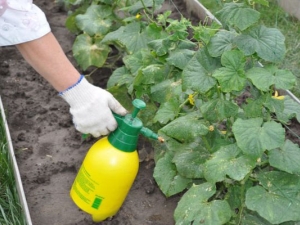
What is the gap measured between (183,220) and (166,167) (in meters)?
0.39

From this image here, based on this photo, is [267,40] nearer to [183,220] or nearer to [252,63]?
[252,63]

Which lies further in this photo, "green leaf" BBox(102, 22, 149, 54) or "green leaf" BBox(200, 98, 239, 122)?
"green leaf" BBox(102, 22, 149, 54)

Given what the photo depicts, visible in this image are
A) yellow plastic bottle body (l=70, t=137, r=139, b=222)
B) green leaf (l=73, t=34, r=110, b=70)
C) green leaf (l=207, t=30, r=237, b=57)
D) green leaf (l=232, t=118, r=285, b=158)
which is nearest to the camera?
green leaf (l=232, t=118, r=285, b=158)

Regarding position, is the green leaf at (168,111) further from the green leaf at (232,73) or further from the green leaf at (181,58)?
the green leaf at (232,73)

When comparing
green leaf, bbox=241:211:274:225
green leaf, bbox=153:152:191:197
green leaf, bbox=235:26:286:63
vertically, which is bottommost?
green leaf, bbox=153:152:191:197

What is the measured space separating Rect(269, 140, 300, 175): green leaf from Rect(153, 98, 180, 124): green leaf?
1.72 feet

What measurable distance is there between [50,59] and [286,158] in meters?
0.96

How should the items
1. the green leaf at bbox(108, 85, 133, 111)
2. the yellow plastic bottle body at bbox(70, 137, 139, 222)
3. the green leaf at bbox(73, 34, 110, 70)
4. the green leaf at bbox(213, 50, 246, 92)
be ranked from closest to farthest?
the green leaf at bbox(213, 50, 246, 92), the yellow plastic bottle body at bbox(70, 137, 139, 222), the green leaf at bbox(108, 85, 133, 111), the green leaf at bbox(73, 34, 110, 70)

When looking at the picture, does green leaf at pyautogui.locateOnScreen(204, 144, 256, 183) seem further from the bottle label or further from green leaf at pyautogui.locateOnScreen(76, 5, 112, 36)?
green leaf at pyautogui.locateOnScreen(76, 5, 112, 36)

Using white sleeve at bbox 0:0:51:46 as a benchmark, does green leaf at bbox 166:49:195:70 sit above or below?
below

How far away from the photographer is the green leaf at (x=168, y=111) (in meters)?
2.86

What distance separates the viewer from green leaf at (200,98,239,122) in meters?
2.59

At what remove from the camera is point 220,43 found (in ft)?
8.54

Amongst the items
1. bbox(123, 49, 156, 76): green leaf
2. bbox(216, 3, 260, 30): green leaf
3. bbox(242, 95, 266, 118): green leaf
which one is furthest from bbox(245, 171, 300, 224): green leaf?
bbox(123, 49, 156, 76): green leaf
